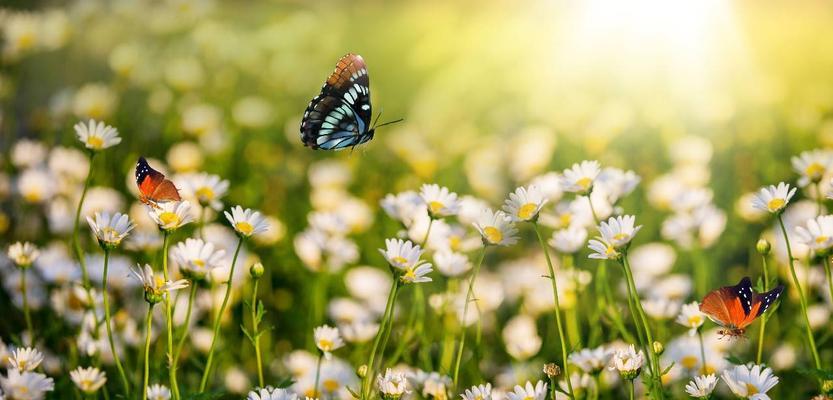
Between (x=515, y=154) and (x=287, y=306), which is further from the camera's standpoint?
(x=515, y=154)

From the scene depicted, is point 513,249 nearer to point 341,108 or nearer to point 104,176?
point 341,108

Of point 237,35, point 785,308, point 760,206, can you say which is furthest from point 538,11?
point 760,206

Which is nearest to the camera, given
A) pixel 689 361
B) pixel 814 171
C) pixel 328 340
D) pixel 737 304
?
pixel 737 304

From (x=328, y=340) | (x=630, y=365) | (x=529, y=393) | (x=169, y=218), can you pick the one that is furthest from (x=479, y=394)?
(x=169, y=218)

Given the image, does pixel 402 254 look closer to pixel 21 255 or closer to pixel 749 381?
pixel 749 381

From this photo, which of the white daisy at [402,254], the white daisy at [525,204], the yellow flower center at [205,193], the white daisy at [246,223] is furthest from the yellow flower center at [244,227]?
the white daisy at [525,204]

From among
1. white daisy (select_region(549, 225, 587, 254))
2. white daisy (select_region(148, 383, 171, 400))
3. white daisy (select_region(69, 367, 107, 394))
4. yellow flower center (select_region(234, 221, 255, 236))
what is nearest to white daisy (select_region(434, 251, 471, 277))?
white daisy (select_region(549, 225, 587, 254))
